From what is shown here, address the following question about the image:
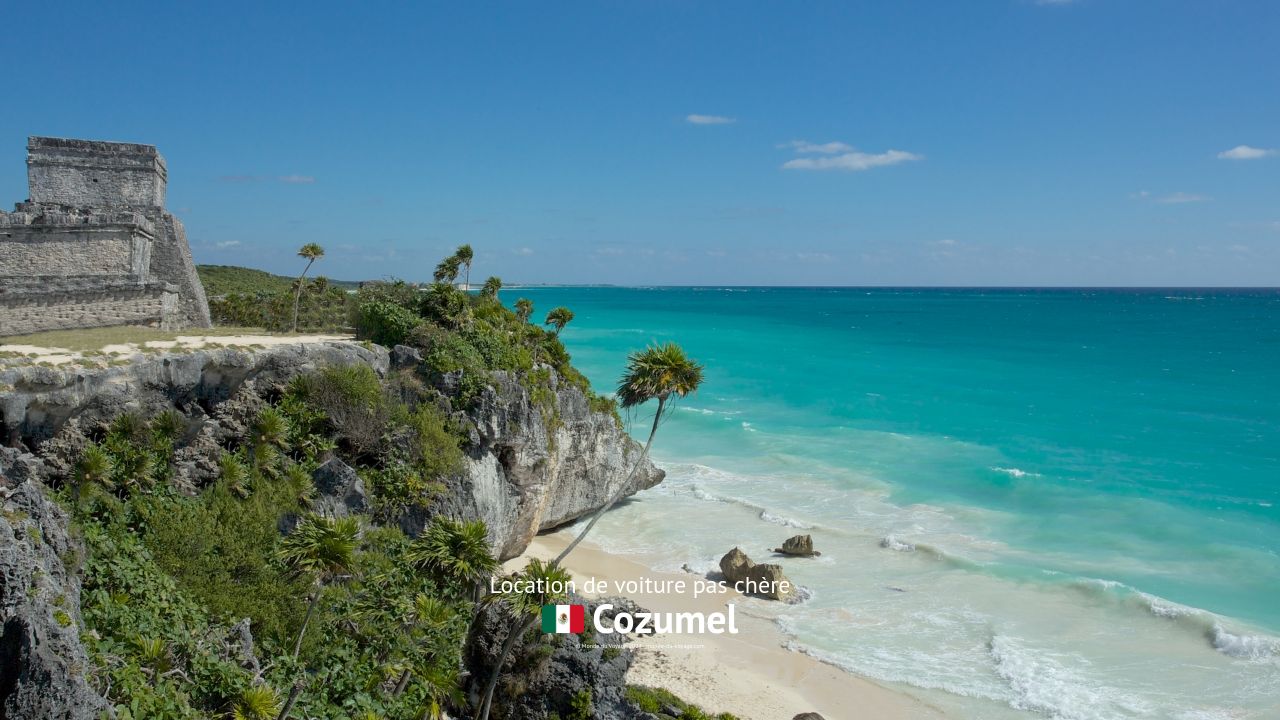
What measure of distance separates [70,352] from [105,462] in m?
2.93

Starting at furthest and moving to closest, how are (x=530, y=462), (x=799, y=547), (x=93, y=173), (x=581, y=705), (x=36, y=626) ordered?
(x=799, y=547) < (x=93, y=173) < (x=530, y=462) < (x=581, y=705) < (x=36, y=626)

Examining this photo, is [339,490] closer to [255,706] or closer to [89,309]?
[255,706]

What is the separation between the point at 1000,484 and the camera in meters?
30.3

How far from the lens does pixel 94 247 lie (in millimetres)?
20156

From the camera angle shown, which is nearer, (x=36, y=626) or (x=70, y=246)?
(x=36, y=626)

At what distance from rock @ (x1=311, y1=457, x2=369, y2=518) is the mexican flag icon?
233 inches

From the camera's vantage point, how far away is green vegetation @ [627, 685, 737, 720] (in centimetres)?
1270

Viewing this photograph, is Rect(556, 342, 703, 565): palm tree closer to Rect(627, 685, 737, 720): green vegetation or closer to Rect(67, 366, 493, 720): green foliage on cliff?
Rect(627, 685, 737, 720): green vegetation

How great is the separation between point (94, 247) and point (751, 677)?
19.4 m

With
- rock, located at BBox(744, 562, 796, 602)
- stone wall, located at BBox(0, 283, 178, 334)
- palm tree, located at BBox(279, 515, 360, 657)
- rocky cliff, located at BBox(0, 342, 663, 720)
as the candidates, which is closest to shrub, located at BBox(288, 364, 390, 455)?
rocky cliff, located at BBox(0, 342, 663, 720)

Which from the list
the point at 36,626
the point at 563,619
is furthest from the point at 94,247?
the point at 563,619

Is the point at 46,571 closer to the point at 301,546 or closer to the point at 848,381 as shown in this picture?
the point at 301,546

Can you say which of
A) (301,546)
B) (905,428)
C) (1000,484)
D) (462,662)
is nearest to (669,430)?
(905,428)

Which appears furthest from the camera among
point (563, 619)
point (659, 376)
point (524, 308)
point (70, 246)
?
point (524, 308)
